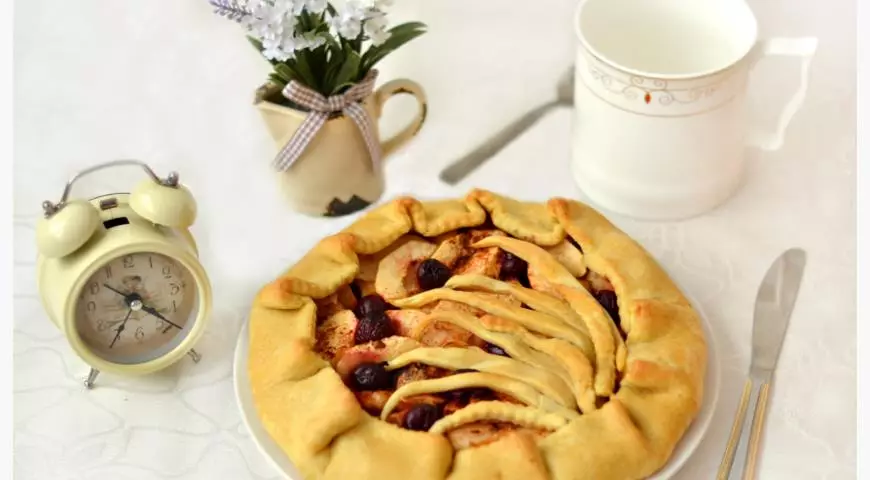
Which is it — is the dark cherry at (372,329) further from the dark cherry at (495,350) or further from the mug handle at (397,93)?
the mug handle at (397,93)

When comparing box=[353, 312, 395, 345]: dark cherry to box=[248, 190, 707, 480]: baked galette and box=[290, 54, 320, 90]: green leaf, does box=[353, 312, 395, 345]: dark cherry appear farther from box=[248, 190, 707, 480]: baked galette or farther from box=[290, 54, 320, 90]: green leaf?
box=[290, 54, 320, 90]: green leaf

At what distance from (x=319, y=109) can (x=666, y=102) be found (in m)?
0.42

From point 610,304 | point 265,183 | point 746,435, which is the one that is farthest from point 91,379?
point 746,435

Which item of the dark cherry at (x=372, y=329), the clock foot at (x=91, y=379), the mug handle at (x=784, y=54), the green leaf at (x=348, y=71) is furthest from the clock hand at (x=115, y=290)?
the mug handle at (x=784, y=54)

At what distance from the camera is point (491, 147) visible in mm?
1518

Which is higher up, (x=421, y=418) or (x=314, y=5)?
(x=314, y=5)

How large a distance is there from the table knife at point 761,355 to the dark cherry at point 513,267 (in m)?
0.28

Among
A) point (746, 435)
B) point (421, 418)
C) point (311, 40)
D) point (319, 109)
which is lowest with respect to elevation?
point (746, 435)

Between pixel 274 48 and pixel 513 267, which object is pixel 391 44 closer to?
pixel 274 48

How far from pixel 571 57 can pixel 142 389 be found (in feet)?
2.79

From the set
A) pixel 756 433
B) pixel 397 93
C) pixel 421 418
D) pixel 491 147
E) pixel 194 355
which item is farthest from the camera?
pixel 491 147

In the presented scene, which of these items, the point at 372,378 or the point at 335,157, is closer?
the point at 372,378

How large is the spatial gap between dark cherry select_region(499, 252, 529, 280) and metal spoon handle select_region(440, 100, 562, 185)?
30 cm

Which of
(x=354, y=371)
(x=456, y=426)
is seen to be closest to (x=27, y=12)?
(x=354, y=371)
